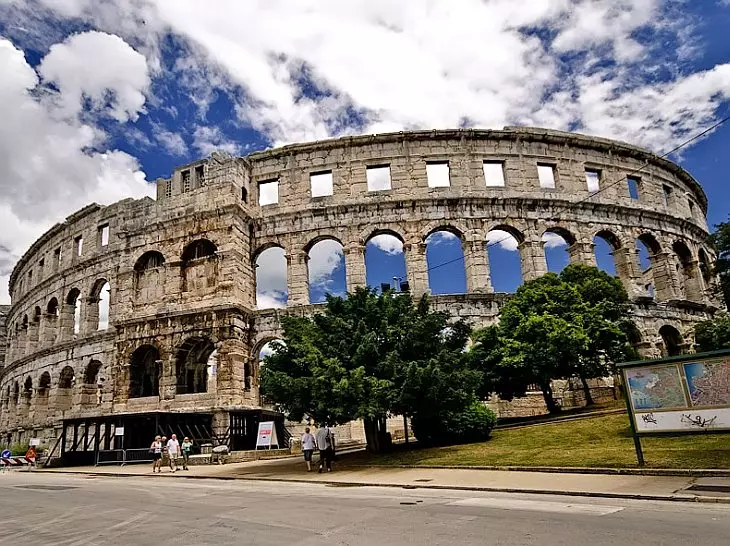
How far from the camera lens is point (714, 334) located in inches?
795

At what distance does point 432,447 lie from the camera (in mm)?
17141

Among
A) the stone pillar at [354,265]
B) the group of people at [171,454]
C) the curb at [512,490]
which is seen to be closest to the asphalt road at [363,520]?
the curb at [512,490]

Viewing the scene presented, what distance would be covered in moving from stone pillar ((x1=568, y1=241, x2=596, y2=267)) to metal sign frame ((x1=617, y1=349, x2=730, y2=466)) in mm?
17493

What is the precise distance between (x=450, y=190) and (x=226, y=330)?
12452 mm

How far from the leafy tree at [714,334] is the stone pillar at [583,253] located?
22.2 feet

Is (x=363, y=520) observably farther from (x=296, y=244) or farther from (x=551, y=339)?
(x=296, y=244)

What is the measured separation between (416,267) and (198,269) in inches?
396

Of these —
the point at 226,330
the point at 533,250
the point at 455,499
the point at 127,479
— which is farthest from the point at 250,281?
the point at 455,499

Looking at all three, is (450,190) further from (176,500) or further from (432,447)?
(176,500)

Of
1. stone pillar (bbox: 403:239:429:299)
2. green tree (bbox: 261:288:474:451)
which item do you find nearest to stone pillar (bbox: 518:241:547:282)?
stone pillar (bbox: 403:239:429:299)

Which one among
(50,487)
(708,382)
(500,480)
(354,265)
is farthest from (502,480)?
(354,265)

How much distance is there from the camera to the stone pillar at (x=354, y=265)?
87.5ft

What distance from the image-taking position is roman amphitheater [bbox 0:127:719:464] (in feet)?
81.9

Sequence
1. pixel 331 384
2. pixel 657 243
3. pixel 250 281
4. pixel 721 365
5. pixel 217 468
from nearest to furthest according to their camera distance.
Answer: pixel 721 365
pixel 331 384
pixel 217 468
pixel 250 281
pixel 657 243
